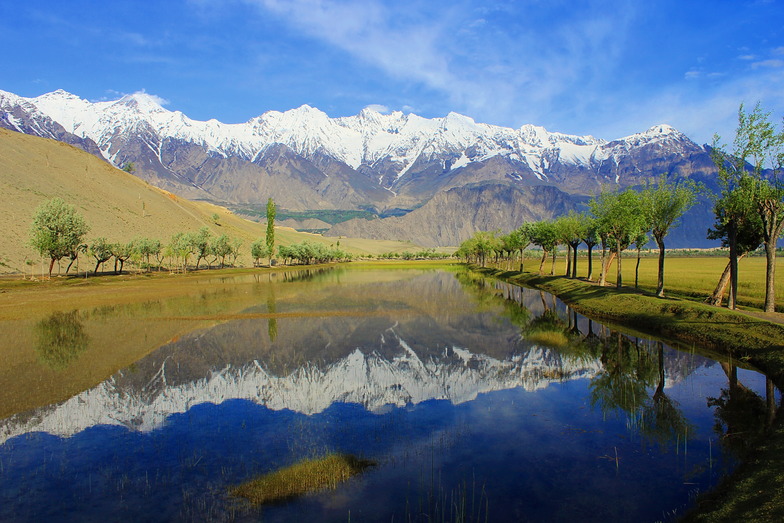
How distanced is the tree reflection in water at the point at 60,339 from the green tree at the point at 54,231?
4877cm

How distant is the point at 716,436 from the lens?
15.4 metres

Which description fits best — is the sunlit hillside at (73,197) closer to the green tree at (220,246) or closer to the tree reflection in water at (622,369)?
the green tree at (220,246)

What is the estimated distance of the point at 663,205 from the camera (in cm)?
4481

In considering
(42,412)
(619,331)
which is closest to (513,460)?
(42,412)

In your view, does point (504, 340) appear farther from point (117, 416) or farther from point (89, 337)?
point (89, 337)

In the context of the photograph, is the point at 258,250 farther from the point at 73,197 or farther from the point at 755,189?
the point at 755,189

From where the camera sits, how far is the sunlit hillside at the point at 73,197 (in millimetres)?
102550

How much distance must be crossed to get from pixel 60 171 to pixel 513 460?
175526 millimetres

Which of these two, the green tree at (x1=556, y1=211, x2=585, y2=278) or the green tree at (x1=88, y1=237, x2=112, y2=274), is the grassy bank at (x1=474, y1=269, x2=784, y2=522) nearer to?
the green tree at (x1=556, y1=211, x2=585, y2=278)

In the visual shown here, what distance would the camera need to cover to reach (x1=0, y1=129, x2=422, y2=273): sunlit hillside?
10255cm

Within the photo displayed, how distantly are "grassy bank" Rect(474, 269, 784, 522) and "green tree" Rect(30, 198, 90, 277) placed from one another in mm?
85158

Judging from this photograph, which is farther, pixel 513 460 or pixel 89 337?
pixel 89 337

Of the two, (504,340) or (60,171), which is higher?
(60,171)

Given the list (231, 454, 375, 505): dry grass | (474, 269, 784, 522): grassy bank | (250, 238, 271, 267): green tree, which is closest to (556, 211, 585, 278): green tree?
(474, 269, 784, 522): grassy bank
